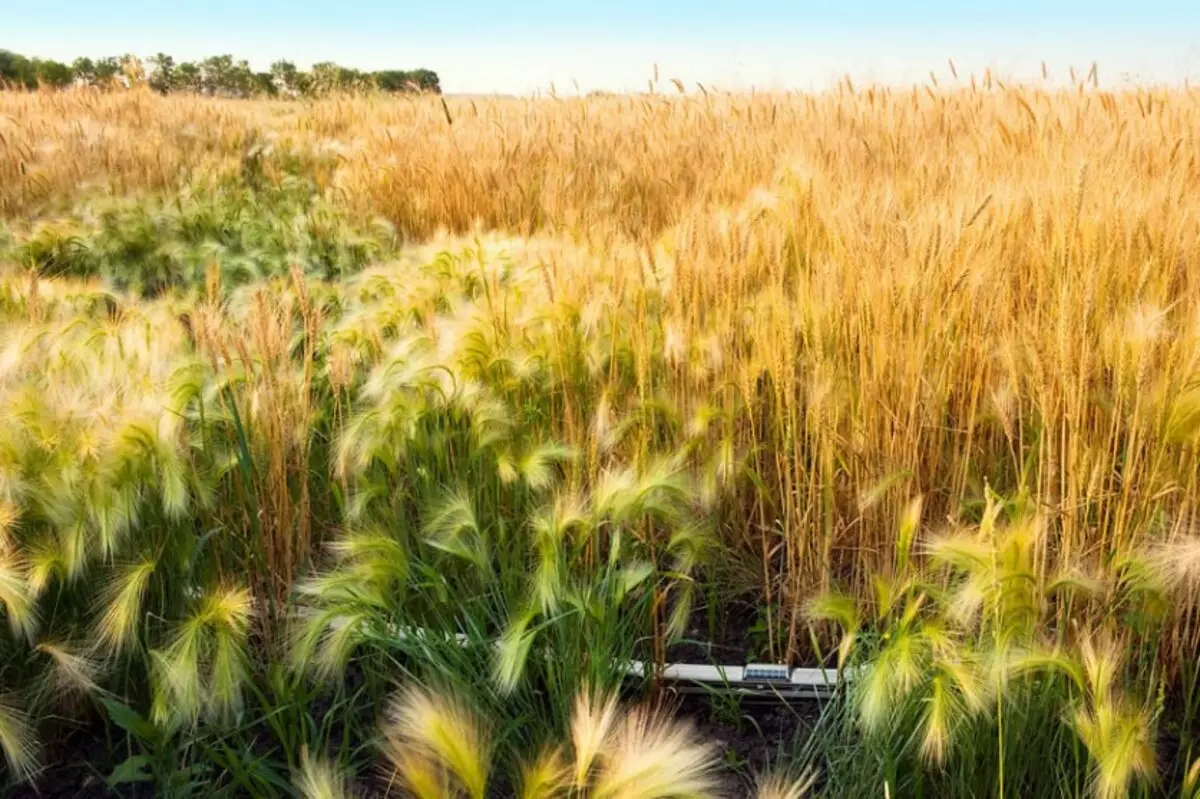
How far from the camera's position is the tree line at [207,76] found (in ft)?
38.5

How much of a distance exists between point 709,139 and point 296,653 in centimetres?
501

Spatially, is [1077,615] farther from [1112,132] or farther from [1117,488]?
[1112,132]

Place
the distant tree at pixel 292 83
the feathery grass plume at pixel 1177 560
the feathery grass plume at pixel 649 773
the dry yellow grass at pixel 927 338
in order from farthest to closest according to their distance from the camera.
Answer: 1. the distant tree at pixel 292 83
2. the dry yellow grass at pixel 927 338
3. the feathery grass plume at pixel 1177 560
4. the feathery grass plume at pixel 649 773

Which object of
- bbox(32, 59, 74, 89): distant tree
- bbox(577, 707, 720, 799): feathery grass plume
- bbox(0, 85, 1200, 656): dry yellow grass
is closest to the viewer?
bbox(577, 707, 720, 799): feathery grass plume

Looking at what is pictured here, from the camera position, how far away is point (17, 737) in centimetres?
144

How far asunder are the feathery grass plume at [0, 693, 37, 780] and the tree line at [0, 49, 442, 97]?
27.3 feet

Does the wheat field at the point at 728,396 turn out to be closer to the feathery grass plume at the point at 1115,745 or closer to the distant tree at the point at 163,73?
the feathery grass plume at the point at 1115,745

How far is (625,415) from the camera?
223 cm

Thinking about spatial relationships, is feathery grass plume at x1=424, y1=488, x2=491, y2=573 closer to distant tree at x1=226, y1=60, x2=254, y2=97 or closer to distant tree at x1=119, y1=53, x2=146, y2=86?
distant tree at x1=119, y1=53, x2=146, y2=86

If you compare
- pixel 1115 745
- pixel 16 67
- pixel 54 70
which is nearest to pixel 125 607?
pixel 1115 745

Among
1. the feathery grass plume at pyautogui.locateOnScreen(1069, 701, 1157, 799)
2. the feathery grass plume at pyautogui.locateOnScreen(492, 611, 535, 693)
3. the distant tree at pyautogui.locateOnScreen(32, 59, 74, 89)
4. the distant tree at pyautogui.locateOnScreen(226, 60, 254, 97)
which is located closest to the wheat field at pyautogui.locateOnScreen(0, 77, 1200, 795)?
the feathery grass plume at pyautogui.locateOnScreen(492, 611, 535, 693)

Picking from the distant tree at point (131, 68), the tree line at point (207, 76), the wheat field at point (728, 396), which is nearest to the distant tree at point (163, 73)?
the tree line at point (207, 76)

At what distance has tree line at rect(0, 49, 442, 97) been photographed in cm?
1174

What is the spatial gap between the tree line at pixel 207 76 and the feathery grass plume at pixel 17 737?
8333 mm
